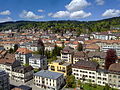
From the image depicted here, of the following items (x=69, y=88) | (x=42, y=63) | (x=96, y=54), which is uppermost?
(x=96, y=54)

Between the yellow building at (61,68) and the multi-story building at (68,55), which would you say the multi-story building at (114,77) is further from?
the multi-story building at (68,55)

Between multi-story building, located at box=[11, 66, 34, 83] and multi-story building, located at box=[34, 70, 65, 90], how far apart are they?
5.19m

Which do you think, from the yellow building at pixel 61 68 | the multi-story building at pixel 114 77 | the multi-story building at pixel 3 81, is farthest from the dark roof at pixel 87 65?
the multi-story building at pixel 3 81

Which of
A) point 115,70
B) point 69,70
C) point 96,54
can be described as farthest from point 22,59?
point 115,70

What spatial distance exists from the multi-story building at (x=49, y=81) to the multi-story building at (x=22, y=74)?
17.0 feet

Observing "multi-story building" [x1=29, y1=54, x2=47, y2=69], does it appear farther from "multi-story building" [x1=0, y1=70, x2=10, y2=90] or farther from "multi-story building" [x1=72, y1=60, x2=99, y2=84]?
"multi-story building" [x1=0, y1=70, x2=10, y2=90]

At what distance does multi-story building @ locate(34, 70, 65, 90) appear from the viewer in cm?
3947

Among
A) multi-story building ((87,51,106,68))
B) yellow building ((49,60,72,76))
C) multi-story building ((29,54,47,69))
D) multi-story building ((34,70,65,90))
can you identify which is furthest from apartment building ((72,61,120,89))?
multi-story building ((29,54,47,69))

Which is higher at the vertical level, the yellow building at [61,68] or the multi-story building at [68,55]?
the multi-story building at [68,55]

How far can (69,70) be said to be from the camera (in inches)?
1961

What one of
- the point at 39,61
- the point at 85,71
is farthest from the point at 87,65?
A: the point at 39,61

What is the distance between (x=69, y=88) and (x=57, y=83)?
435 cm

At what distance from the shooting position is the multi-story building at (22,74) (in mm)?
45469

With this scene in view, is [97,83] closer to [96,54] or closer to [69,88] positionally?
[69,88]
